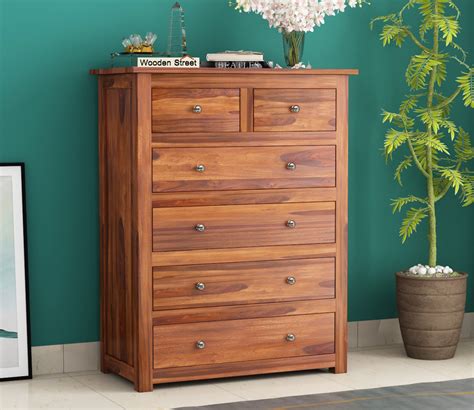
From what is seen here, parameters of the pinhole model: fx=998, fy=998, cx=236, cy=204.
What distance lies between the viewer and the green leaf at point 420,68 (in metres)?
4.29

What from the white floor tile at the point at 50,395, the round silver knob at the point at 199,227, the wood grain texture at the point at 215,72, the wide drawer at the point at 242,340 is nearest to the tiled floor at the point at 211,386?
the white floor tile at the point at 50,395

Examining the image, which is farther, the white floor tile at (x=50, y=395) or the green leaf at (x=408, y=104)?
the green leaf at (x=408, y=104)

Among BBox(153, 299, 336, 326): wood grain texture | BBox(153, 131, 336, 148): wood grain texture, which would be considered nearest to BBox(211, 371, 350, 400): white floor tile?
BBox(153, 299, 336, 326): wood grain texture

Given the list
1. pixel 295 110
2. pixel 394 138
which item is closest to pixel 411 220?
pixel 394 138

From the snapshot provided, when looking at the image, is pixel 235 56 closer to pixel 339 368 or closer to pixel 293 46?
pixel 293 46

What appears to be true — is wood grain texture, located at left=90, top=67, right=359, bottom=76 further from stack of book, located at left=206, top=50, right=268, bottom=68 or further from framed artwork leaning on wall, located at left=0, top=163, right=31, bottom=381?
framed artwork leaning on wall, located at left=0, top=163, right=31, bottom=381

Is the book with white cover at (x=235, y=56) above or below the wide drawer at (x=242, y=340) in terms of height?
above

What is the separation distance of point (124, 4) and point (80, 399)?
5.32ft

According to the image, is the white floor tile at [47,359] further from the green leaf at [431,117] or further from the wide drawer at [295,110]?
the green leaf at [431,117]

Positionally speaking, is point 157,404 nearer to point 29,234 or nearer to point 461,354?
point 29,234

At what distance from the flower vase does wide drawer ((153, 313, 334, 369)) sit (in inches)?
41.5

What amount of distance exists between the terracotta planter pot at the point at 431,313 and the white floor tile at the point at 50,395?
143cm

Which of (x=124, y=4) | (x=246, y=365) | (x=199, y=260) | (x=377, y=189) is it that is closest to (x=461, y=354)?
(x=377, y=189)

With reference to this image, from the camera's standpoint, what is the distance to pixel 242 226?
3.94m
